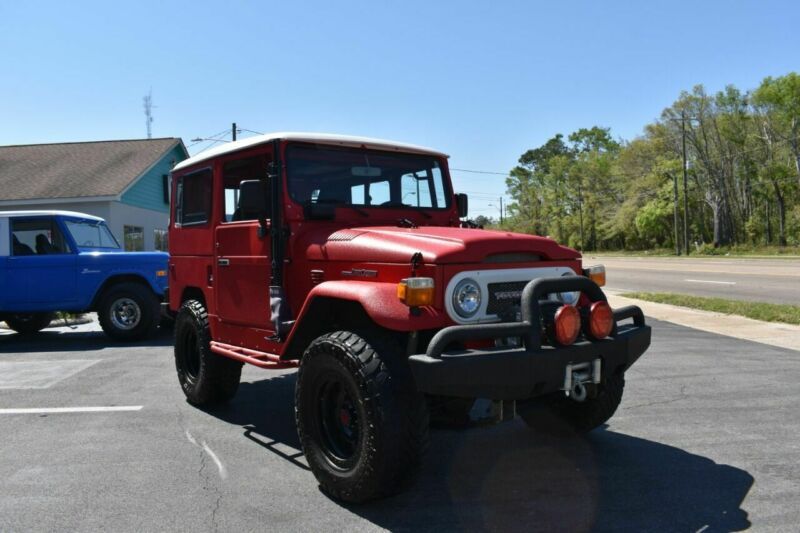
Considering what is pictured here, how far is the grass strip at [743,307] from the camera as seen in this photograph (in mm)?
11016

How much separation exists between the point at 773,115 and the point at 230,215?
193 feet

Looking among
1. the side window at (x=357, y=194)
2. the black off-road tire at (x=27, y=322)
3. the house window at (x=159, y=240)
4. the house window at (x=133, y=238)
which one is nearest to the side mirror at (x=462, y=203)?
the side window at (x=357, y=194)

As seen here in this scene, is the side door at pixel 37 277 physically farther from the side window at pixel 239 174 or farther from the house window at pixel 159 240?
the house window at pixel 159 240

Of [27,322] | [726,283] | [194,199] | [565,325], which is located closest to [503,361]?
[565,325]

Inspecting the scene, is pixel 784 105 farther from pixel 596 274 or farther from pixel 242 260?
pixel 242 260

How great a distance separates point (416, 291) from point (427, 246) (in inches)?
15.1

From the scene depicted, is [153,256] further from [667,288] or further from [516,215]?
[516,215]

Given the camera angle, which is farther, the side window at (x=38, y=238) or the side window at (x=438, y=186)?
the side window at (x=38, y=238)

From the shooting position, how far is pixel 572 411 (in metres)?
4.57

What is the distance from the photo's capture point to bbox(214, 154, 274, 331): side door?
183 inches

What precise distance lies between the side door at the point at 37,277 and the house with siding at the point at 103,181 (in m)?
10.7

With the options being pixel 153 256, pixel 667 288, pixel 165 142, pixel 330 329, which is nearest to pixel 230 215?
pixel 330 329

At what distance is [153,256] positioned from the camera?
10102 mm

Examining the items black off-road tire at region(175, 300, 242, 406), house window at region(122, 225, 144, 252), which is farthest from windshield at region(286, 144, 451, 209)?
house window at region(122, 225, 144, 252)
